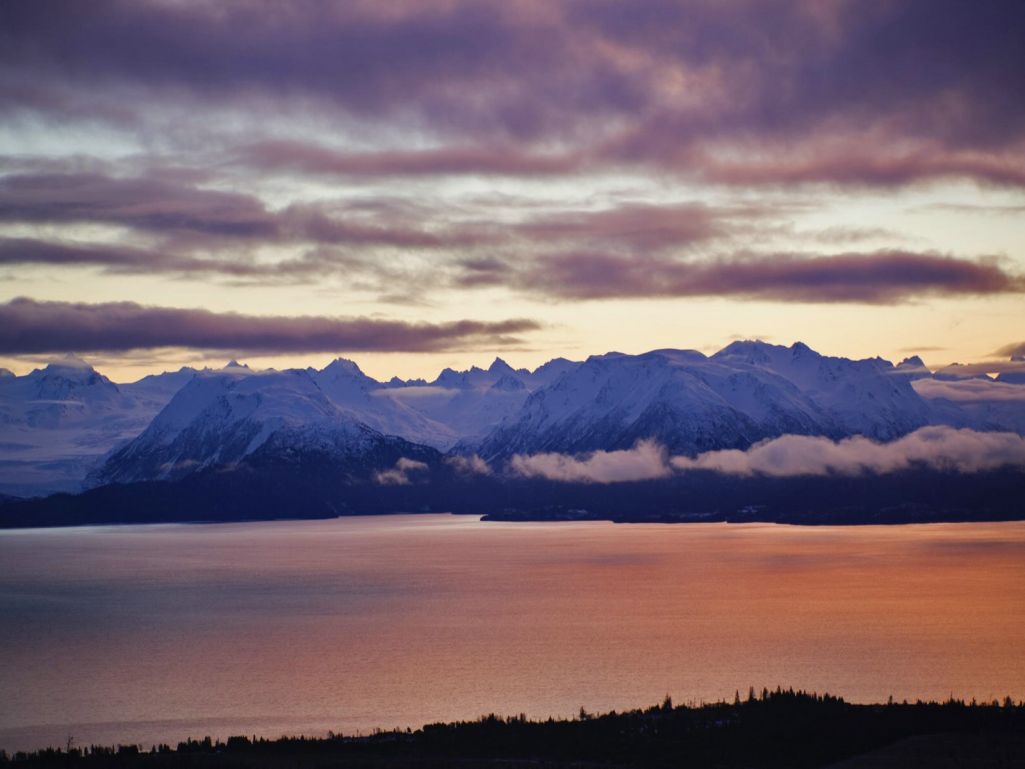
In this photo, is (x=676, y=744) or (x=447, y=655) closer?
(x=676, y=744)

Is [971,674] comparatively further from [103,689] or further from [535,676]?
[103,689]

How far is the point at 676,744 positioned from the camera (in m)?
72.2

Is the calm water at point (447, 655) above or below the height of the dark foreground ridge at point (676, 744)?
below

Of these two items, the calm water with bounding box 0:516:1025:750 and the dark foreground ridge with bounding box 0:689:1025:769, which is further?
the calm water with bounding box 0:516:1025:750

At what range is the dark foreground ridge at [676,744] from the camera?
68438mm

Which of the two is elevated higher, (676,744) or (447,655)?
(676,744)

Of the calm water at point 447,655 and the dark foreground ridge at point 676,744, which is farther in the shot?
the calm water at point 447,655

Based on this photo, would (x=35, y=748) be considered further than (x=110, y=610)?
No

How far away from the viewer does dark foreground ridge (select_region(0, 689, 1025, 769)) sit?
68.4m

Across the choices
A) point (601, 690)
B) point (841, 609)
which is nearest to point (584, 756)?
point (601, 690)

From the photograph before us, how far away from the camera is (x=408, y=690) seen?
107625 millimetres

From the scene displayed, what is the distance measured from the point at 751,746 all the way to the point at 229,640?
82337 millimetres

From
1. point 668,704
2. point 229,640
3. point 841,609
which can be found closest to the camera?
point 668,704

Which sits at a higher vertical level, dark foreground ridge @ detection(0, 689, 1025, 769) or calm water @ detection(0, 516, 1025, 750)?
dark foreground ridge @ detection(0, 689, 1025, 769)
